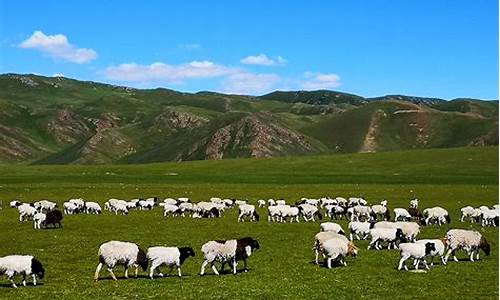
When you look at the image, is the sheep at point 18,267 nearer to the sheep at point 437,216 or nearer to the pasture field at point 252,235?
the pasture field at point 252,235

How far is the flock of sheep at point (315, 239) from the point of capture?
2472 cm

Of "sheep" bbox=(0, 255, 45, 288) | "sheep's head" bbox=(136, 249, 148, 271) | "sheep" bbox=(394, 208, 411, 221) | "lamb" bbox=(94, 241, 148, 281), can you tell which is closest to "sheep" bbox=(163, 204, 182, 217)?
"sheep" bbox=(394, 208, 411, 221)

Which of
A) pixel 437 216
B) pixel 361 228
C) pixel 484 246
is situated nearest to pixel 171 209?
pixel 361 228

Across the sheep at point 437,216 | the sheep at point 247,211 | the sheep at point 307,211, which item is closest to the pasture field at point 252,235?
the sheep at point 247,211

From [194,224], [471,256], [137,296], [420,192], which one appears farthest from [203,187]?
[137,296]

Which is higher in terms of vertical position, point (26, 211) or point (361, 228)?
point (361, 228)

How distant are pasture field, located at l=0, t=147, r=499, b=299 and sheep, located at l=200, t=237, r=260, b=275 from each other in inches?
32.3

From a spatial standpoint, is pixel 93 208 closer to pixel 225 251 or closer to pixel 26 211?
pixel 26 211

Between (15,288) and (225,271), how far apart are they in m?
9.01

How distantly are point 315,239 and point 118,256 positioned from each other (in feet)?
33.9

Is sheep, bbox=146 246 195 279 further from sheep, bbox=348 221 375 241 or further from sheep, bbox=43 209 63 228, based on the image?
sheep, bbox=43 209 63 228

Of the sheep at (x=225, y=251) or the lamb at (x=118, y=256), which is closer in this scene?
the lamb at (x=118, y=256)

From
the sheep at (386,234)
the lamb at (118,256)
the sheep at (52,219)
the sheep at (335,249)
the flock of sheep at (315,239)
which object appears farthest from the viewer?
the sheep at (52,219)

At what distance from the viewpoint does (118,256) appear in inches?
966
